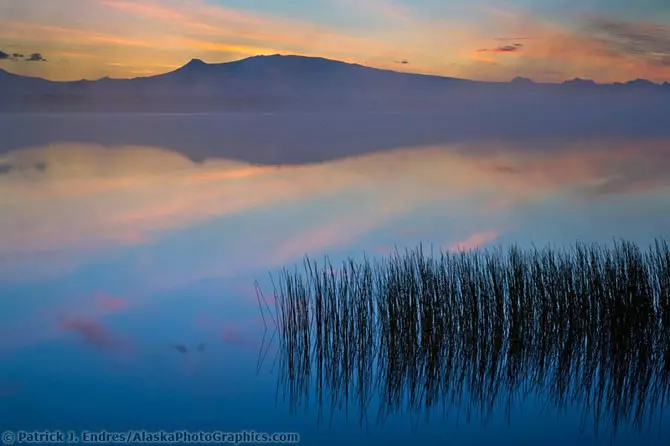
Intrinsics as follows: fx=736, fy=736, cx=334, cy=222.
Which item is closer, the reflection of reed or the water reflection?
the reflection of reed

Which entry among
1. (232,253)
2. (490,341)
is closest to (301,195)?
(232,253)

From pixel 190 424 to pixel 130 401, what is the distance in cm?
41

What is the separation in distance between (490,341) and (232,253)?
4018 mm

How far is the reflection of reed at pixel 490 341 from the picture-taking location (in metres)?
3.55

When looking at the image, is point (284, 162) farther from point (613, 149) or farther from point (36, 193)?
point (613, 149)

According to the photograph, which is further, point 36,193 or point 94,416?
point 36,193

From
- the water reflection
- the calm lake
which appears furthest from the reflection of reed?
the water reflection

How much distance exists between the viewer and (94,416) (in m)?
3.63

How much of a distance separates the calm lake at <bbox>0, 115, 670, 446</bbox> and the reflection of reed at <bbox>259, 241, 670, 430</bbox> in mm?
70

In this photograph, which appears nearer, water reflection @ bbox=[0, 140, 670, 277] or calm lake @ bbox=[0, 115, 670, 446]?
calm lake @ bbox=[0, 115, 670, 446]

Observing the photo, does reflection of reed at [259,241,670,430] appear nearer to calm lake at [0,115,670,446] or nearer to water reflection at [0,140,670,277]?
calm lake at [0,115,670,446]

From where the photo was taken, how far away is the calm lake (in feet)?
11.6

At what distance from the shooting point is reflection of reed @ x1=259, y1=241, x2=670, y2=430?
3555mm

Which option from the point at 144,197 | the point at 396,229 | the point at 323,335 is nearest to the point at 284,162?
the point at 144,197
